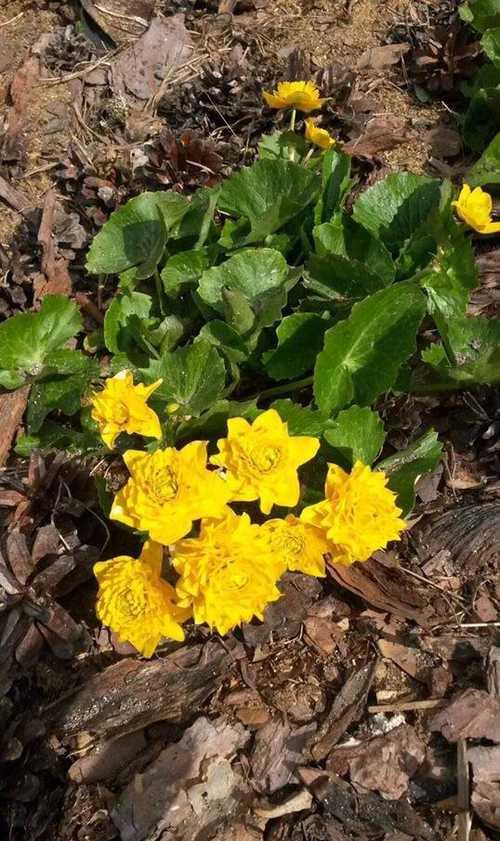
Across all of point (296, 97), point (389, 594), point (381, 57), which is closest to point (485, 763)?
point (389, 594)

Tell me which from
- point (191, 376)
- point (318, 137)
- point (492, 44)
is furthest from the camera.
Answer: point (492, 44)

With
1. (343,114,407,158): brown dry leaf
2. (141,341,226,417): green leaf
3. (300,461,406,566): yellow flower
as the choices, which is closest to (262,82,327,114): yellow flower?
(343,114,407,158): brown dry leaf

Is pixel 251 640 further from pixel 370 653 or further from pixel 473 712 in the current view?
pixel 473 712

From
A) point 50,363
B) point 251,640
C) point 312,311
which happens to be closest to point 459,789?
point 251,640

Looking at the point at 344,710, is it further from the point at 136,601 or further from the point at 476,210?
the point at 476,210

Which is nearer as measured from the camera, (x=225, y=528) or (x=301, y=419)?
(x=225, y=528)

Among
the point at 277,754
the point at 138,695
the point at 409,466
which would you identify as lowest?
the point at 277,754

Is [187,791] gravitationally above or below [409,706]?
above
